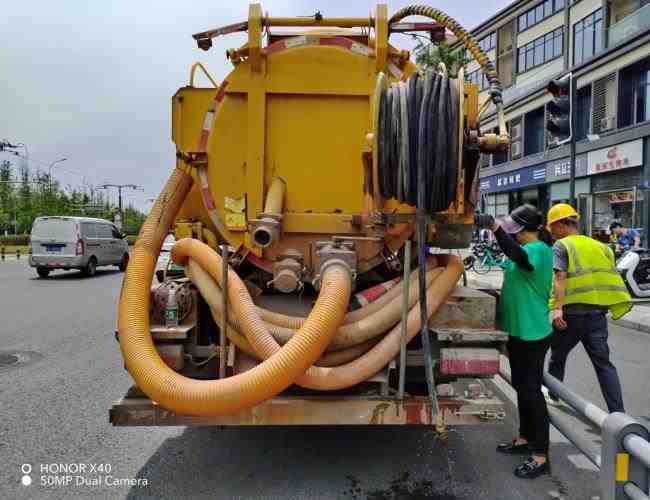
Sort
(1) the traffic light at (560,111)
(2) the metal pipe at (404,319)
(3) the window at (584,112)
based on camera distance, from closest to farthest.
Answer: (2) the metal pipe at (404,319) → (1) the traffic light at (560,111) → (3) the window at (584,112)

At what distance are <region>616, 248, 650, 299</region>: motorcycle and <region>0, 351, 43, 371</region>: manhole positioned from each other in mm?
10202

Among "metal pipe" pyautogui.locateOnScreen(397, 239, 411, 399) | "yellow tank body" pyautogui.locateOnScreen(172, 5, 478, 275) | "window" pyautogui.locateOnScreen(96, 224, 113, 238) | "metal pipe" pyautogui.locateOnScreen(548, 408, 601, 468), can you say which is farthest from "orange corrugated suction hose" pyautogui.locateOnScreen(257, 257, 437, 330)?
"window" pyautogui.locateOnScreen(96, 224, 113, 238)

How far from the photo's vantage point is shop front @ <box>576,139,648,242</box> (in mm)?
19281

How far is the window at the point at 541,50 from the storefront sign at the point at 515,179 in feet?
19.0

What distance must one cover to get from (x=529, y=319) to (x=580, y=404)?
0.61 metres

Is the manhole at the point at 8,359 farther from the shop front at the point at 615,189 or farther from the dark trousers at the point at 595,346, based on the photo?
the shop front at the point at 615,189

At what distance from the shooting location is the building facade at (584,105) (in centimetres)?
1966

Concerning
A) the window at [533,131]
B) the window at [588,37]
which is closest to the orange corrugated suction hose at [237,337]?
the window at [588,37]

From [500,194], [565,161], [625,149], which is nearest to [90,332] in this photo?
[625,149]

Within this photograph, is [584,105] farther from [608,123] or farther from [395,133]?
[395,133]

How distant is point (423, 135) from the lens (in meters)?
2.82

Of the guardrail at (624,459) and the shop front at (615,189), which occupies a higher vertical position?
the shop front at (615,189)

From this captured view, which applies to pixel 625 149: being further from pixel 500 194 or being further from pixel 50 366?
pixel 50 366

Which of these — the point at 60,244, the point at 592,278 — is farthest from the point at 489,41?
the point at 592,278
